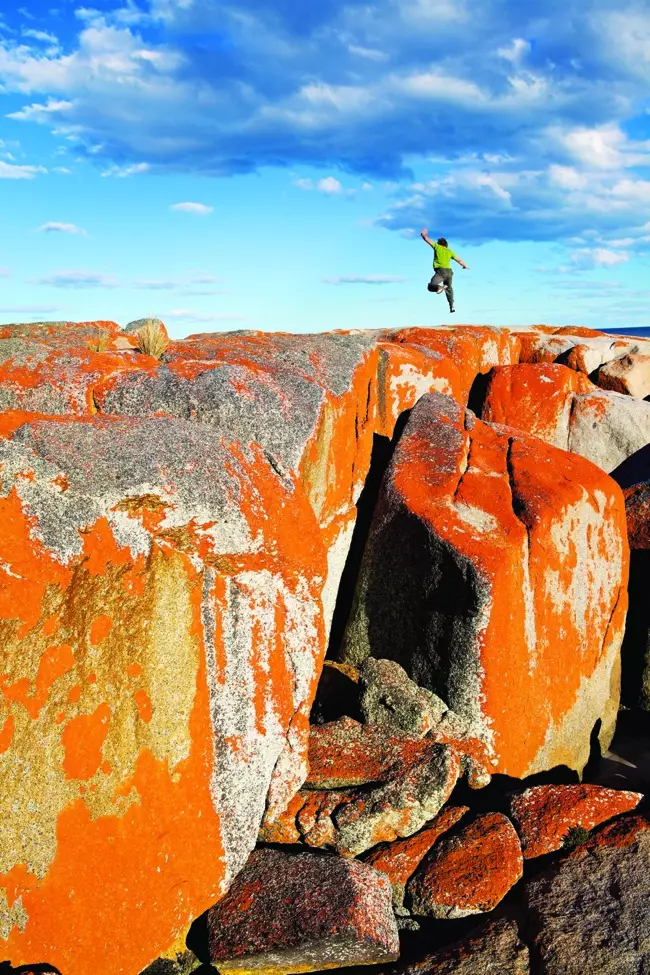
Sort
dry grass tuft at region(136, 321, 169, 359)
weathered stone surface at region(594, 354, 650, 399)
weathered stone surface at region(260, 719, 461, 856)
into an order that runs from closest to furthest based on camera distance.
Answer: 1. weathered stone surface at region(260, 719, 461, 856)
2. dry grass tuft at region(136, 321, 169, 359)
3. weathered stone surface at region(594, 354, 650, 399)

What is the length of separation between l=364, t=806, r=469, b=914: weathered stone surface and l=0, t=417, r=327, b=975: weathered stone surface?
84 centimetres

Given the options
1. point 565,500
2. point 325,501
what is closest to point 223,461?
point 325,501

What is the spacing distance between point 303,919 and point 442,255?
1718 centimetres

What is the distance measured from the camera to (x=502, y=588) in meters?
7.61

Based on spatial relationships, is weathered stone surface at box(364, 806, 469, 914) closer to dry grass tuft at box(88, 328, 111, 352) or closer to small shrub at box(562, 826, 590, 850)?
small shrub at box(562, 826, 590, 850)

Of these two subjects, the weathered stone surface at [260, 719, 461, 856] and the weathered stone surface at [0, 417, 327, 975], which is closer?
the weathered stone surface at [0, 417, 327, 975]

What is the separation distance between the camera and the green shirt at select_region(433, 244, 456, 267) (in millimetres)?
19891

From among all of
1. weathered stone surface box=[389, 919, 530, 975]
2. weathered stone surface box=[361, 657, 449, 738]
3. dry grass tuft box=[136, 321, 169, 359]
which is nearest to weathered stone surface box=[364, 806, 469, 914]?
weathered stone surface box=[389, 919, 530, 975]

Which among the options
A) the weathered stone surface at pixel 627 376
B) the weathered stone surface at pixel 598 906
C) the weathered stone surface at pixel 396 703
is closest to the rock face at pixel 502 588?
the weathered stone surface at pixel 396 703

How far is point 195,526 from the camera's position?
5.95 m

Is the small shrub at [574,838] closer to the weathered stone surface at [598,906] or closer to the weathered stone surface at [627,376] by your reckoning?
the weathered stone surface at [598,906]

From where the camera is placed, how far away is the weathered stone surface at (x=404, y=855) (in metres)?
5.96

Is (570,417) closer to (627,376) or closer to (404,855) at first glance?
(627,376)

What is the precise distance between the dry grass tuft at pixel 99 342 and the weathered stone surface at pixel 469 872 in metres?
6.23
